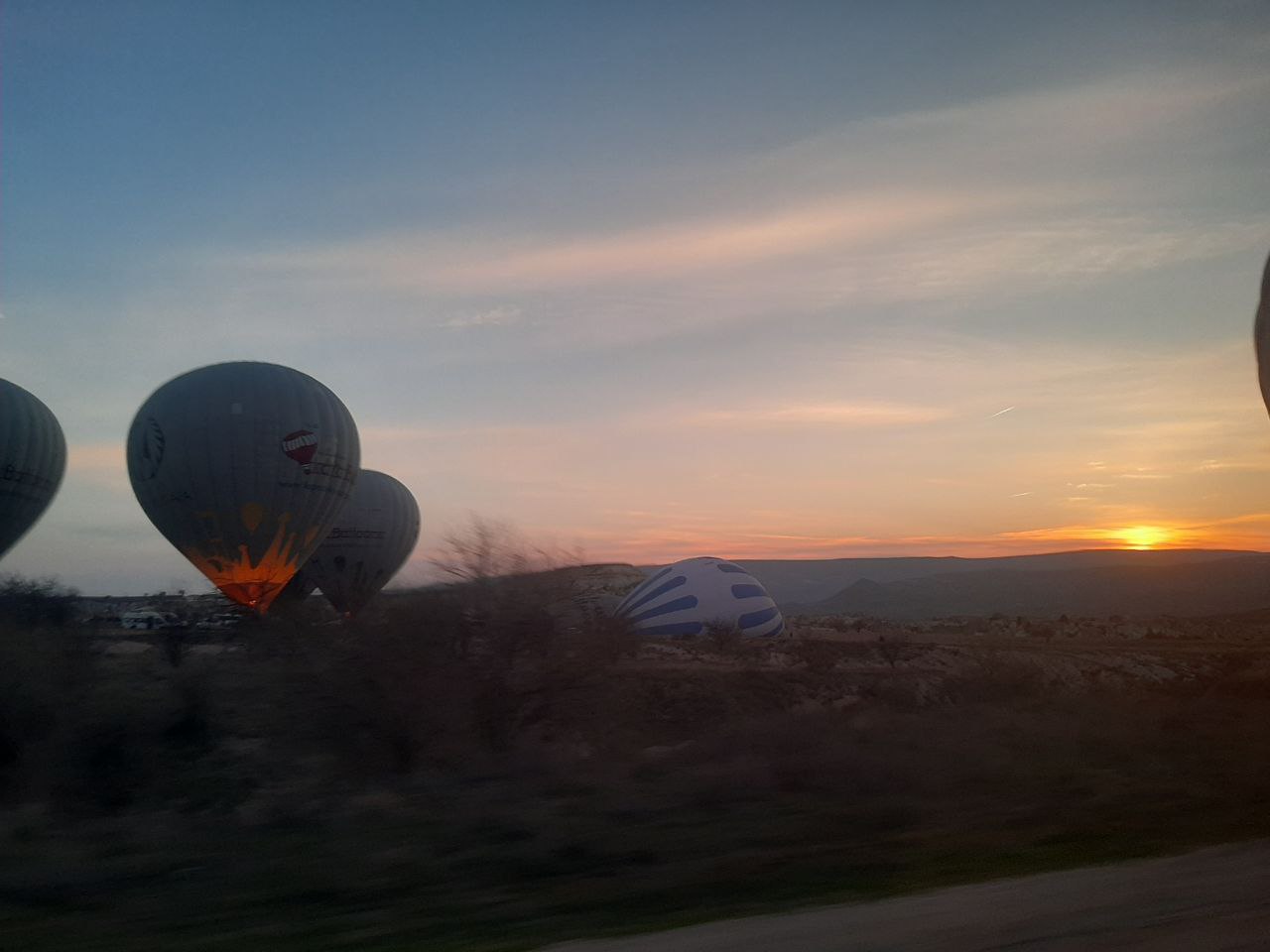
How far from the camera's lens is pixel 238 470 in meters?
34.7

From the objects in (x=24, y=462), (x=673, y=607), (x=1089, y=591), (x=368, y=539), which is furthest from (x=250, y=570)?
(x=1089, y=591)

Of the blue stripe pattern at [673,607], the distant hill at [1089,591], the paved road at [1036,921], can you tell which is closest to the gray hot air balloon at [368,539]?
the blue stripe pattern at [673,607]

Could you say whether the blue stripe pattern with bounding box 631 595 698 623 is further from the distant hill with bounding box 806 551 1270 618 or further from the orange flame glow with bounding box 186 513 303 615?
the distant hill with bounding box 806 551 1270 618

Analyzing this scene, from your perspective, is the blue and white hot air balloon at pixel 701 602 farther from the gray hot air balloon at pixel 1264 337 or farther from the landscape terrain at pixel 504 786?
the gray hot air balloon at pixel 1264 337

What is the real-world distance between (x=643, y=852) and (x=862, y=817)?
2534 millimetres

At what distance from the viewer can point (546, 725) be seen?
57.2 feet

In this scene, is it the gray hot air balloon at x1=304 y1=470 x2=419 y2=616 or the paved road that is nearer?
the paved road

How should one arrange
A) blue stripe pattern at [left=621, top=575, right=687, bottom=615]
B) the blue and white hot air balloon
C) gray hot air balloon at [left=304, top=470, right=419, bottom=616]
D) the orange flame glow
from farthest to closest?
1. blue stripe pattern at [left=621, top=575, right=687, bottom=615]
2. the blue and white hot air balloon
3. gray hot air balloon at [left=304, top=470, right=419, bottom=616]
4. the orange flame glow

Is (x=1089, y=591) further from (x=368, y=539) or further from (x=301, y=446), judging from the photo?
(x=301, y=446)

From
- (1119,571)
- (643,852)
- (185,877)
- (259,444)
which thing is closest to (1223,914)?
(643,852)

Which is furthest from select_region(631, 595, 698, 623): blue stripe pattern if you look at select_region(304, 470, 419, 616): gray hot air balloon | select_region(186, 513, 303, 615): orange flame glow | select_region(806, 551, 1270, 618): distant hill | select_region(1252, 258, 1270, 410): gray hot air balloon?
select_region(806, 551, 1270, 618): distant hill

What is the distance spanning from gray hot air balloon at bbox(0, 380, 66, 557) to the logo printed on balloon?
435 inches

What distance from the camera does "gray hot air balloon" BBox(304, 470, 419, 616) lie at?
4416 cm

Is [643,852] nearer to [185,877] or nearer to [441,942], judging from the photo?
[441,942]
